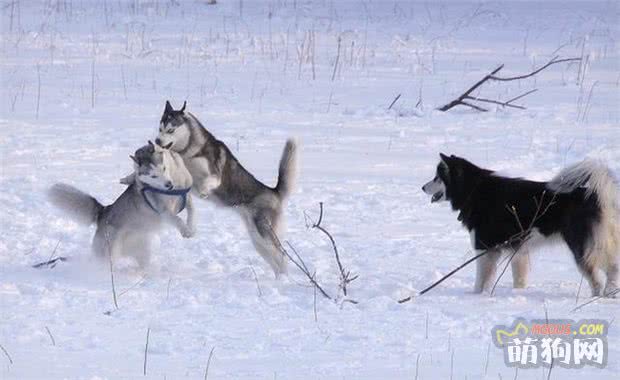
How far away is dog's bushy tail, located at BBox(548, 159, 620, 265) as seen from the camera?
20.4ft

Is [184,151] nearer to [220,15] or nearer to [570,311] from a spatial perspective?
[570,311]

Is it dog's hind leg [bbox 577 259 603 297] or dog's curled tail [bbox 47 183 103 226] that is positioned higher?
dog's hind leg [bbox 577 259 603 297]

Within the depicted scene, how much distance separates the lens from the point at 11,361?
4.69 m

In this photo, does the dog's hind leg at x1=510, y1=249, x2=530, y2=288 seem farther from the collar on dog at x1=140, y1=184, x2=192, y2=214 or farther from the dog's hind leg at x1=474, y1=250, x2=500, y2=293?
the collar on dog at x1=140, y1=184, x2=192, y2=214

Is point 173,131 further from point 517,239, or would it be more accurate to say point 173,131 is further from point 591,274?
point 591,274

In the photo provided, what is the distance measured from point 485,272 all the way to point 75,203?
276 cm

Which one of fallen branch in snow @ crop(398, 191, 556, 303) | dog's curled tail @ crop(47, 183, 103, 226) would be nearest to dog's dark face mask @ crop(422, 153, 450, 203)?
fallen branch in snow @ crop(398, 191, 556, 303)

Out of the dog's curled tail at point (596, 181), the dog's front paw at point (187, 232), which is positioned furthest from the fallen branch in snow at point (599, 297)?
the dog's front paw at point (187, 232)

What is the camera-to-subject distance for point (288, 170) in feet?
24.9

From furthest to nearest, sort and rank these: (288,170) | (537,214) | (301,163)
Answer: (301,163) < (288,170) < (537,214)

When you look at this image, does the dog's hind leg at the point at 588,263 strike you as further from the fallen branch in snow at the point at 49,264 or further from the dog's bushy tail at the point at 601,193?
the fallen branch in snow at the point at 49,264

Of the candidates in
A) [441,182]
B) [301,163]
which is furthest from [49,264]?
[301,163]

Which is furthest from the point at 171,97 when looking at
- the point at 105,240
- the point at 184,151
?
the point at 105,240

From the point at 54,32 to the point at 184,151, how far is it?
11040mm
